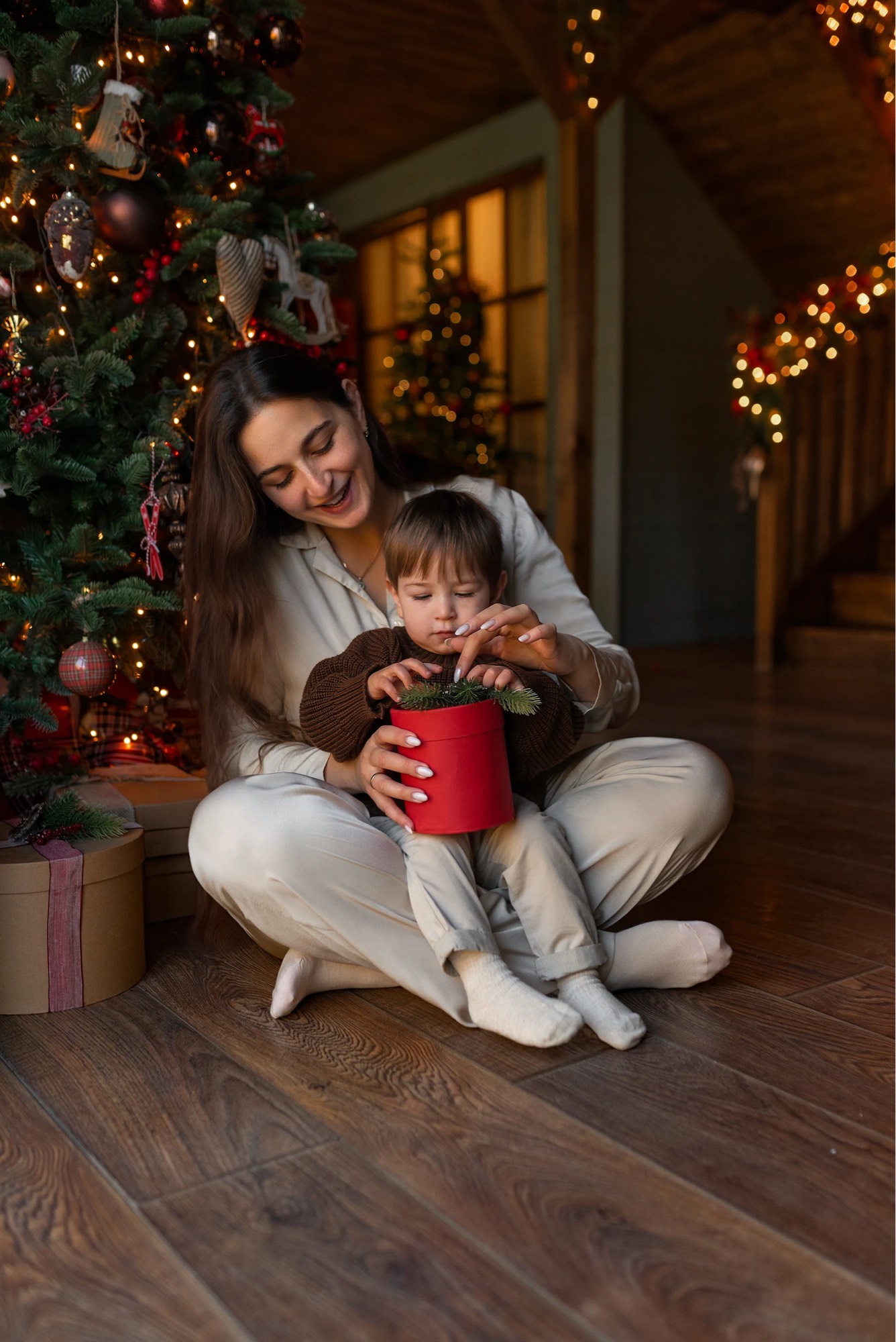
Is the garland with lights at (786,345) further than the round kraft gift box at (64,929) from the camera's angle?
Yes

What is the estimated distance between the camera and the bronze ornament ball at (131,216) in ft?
6.26

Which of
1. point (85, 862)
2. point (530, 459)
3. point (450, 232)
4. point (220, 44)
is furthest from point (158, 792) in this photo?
point (450, 232)

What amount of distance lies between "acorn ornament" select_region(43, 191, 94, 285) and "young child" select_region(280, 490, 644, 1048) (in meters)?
0.72

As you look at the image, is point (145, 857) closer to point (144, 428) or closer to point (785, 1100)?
point (144, 428)

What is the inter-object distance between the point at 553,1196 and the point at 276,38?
199cm

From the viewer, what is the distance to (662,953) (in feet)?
5.27

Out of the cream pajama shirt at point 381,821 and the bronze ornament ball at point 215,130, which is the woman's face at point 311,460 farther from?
the bronze ornament ball at point 215,130

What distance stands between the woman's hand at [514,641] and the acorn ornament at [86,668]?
622 millimetres

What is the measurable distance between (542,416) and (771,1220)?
5777mm

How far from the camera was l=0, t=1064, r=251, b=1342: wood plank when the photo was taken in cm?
97

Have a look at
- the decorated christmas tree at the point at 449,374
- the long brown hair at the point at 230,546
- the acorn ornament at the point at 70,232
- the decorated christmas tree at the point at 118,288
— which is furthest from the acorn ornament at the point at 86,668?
the decorated christmas tree at the point at 449,374

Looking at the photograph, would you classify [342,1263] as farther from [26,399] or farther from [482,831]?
[26,399]

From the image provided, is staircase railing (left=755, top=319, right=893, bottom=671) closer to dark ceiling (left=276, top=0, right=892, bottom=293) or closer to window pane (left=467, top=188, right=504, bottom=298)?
dark ceiling (left=276, top=0, right=892, bottom=293)

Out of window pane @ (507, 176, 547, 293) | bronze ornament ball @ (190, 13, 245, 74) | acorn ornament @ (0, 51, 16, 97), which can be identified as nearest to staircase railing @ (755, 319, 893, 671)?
window pane @ (507, 176, 547, 293)
